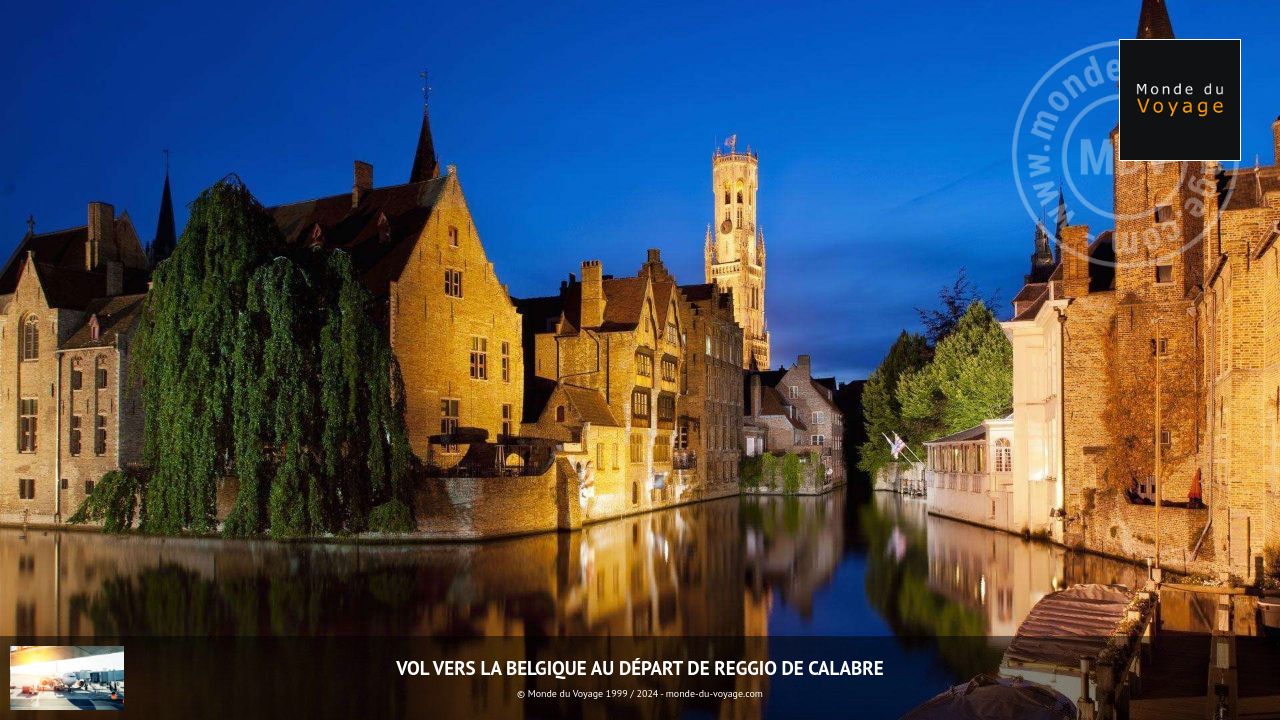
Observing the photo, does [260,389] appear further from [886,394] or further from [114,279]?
[886,394]

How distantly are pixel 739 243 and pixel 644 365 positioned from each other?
10275 centimetres

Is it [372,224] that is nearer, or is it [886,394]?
[372,224]

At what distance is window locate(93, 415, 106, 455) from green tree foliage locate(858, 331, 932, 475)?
46.5 metres

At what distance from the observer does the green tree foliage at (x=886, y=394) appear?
6581 centimetres

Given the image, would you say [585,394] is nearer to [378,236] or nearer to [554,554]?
[378,236]

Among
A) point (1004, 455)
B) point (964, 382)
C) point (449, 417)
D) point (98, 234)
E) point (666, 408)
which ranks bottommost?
point (1004, 455)

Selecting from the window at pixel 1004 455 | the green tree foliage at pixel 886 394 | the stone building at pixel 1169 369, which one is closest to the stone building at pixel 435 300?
the window at pixel 1004 455

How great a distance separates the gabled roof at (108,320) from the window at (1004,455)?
115ft

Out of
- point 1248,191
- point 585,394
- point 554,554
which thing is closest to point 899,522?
point 585,394

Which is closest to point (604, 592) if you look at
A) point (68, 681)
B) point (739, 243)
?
point (68, 681)

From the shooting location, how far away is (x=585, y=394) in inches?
1714

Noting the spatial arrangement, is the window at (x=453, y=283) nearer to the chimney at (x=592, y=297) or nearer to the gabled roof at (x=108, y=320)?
A: the chimney at (x=592, y=297)

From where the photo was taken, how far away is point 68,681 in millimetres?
13766

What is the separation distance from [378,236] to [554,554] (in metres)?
16.6
